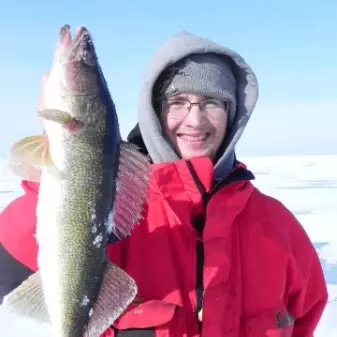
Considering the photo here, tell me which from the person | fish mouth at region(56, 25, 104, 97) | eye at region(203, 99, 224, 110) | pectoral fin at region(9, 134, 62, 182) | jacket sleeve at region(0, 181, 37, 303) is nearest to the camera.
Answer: pectoral fin at region(9, 134, 62, 182)

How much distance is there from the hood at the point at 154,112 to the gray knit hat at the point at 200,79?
0.05 meters

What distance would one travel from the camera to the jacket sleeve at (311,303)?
299 cm

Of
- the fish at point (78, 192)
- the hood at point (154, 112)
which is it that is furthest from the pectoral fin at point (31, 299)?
the hood at point (154, 112)

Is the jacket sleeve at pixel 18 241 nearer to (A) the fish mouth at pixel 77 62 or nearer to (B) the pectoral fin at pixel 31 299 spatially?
(B) the pectoral fin at pixel 31 299

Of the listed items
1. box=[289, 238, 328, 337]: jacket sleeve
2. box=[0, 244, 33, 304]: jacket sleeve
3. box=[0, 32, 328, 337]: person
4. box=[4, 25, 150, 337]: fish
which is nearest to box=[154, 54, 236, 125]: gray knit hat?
box=[0, 32, 328, 337]: person

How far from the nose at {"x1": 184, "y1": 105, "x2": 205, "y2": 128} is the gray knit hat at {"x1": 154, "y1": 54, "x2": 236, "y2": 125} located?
0.32 feet

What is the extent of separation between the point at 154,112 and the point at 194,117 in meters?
0.24

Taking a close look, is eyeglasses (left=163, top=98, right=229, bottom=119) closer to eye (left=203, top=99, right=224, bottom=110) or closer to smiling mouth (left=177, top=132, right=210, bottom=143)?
eye (left=203, top=99, right=224, bottom=110)

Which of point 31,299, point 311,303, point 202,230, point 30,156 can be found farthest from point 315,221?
point 30,156

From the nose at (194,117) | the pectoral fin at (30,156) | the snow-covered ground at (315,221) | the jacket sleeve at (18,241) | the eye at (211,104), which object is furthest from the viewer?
the snow-covered ground at (315,221)

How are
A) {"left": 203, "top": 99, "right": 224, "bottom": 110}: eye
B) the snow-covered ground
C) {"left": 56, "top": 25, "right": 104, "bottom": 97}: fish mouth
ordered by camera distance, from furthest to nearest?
the snow-covered ground, {"left": 203, "top": 99, "right": 224, "bottom": 110}: eye, {"left": 56, "top": 25, "right": 104, "bottom": 97}: fish mouth

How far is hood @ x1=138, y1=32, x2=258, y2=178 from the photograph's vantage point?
288 cm

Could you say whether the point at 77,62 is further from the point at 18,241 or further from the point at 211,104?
the point at 211,104

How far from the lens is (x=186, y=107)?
292cm
